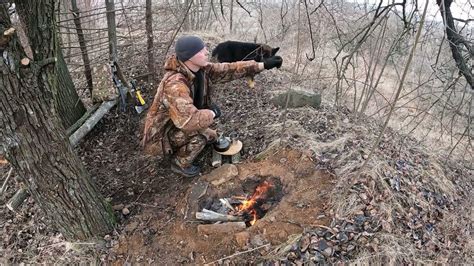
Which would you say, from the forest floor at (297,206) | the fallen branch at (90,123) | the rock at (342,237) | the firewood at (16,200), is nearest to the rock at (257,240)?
the forest floor at (297,206)

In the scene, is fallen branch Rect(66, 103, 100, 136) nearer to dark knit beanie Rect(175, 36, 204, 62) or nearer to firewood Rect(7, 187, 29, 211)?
firewood Rect(7, 187, 29, 211)

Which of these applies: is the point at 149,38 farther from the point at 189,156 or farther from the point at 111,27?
the point at 189,156

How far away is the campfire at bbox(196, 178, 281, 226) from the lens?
3531mm

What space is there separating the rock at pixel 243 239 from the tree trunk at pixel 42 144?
1.35 m

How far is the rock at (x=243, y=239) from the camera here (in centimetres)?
320

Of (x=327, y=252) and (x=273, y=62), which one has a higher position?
(x=273, y=62)

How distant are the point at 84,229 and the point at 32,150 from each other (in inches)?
40.8

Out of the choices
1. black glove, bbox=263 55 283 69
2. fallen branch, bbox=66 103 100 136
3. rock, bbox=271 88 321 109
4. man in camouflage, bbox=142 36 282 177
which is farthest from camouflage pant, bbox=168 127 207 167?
rock, bbox=271 88 321 109

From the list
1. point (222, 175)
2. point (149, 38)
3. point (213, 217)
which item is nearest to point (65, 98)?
point (149, 38)

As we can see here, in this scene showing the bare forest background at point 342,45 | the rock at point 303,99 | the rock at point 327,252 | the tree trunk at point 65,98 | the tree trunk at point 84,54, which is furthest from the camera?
the tree trunk at point 84,54

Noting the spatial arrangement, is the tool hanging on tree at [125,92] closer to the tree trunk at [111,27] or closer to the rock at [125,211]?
the tree trunk at [111,27]

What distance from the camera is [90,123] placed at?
15.9 ft

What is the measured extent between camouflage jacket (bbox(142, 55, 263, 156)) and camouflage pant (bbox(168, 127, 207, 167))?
0.07 m

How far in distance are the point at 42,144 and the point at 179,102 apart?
1290mm
